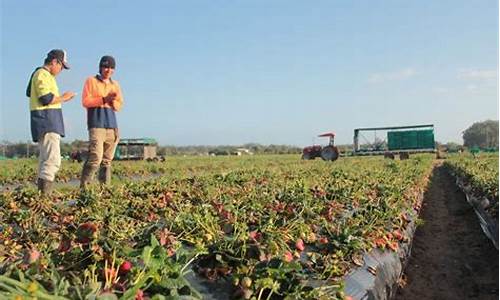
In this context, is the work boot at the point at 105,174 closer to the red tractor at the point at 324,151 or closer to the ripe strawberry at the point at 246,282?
the ripe strawberry at the point at 246,282

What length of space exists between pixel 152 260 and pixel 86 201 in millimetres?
2600

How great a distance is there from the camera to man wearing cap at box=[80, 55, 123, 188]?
21.1ft

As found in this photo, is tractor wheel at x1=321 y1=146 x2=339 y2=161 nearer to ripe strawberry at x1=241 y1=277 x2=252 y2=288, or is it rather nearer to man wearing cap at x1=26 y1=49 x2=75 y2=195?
man wearing cap at x1=26 y1=49 x2=75 y2=195

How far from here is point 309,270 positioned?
9.71 feet

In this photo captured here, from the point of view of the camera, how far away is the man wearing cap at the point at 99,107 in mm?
6441

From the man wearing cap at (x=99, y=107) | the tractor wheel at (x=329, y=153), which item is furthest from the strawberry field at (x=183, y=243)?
the tractor wheel at (x=329, y=153)

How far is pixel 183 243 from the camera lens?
127 inches

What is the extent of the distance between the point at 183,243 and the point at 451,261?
144 inches

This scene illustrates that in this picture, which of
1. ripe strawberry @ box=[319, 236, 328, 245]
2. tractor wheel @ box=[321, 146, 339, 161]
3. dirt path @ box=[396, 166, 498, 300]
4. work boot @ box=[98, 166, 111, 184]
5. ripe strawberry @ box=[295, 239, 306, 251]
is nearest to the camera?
ripe strawberry @ box=[295, 239, 306, 251]

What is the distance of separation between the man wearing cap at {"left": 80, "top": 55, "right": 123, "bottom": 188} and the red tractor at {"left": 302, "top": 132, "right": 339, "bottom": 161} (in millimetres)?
21967

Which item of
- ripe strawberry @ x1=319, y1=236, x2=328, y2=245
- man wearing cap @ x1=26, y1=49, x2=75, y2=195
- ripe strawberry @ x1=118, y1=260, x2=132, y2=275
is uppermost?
man wearing cap @ x1=26, y1=49, x2=75, y2=195

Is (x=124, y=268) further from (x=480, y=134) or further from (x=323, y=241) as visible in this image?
(x=480, y=134)

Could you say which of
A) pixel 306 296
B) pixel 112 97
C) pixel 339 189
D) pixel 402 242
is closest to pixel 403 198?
pixel 339 189

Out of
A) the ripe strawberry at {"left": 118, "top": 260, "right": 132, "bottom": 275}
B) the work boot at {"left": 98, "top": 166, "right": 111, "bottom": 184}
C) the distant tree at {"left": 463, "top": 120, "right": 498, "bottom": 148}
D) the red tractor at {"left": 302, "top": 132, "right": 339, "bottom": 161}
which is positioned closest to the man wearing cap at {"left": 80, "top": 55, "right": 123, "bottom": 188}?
the work boot at {"left": 98, "top": 166, "right": 111, "bottom": 184}
